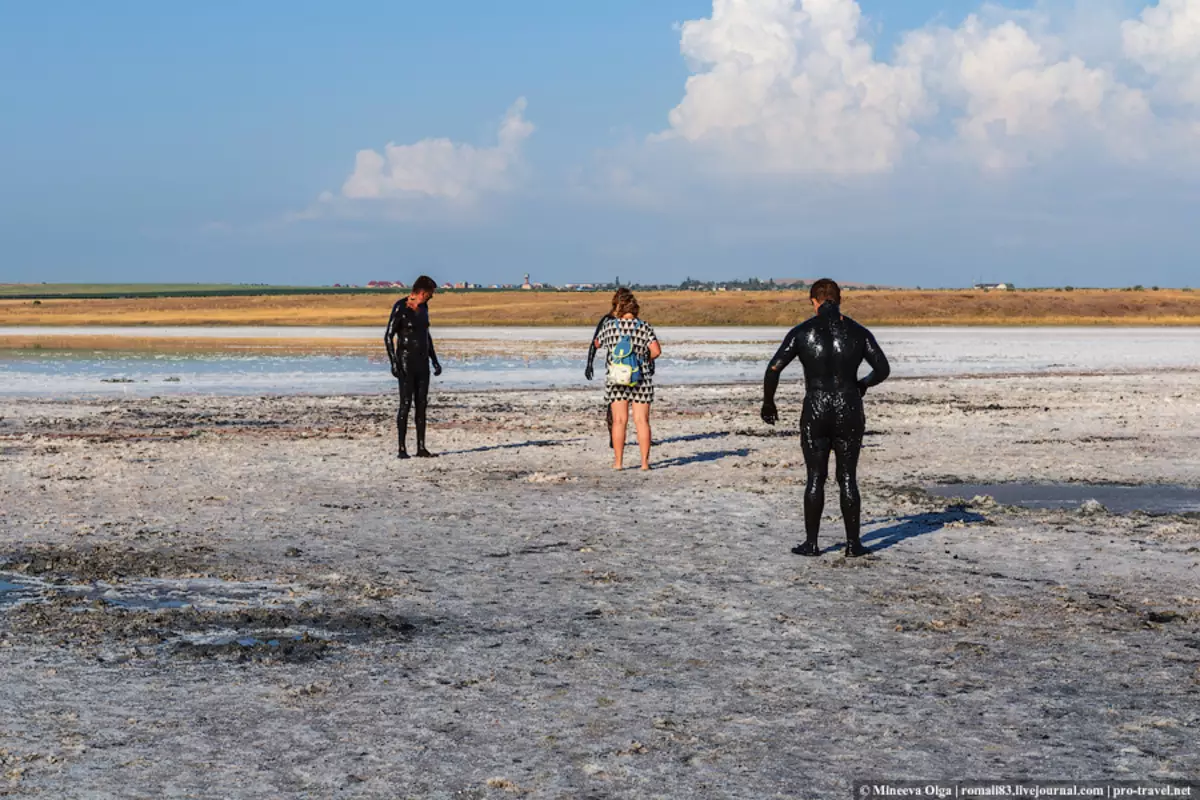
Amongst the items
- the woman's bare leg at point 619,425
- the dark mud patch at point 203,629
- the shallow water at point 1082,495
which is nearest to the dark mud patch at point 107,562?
the dark mud patch at point 203,629

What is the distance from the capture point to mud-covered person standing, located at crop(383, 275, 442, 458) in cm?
1602

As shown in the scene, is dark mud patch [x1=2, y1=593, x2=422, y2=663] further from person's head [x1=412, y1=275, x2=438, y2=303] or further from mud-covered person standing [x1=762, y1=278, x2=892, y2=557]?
person's head [x1=412, y1=275, x2=438, y2=303]

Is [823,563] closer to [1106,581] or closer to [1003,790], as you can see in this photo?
[1106,581]

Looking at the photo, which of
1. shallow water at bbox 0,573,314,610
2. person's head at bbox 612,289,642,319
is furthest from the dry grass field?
shallow water at bbox 0,573,314,610

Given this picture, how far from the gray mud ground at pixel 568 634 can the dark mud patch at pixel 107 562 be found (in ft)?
0.13

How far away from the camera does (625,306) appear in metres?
14.6

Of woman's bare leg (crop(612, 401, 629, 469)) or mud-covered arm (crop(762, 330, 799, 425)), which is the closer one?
mud-covered arm (crop(762, 330, 799, 425))

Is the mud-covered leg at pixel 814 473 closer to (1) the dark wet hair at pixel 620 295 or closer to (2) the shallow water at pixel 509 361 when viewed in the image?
(1) the dark wet hair at pixel 620 295

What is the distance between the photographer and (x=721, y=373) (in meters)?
34.8

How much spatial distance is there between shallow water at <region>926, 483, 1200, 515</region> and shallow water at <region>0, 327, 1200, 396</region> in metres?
16.9

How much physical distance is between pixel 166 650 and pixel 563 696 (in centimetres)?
228

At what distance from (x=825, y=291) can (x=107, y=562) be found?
17.9 feet

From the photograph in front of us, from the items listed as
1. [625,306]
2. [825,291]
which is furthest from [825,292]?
[625,306]

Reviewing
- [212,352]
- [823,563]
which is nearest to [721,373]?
[212,352]
